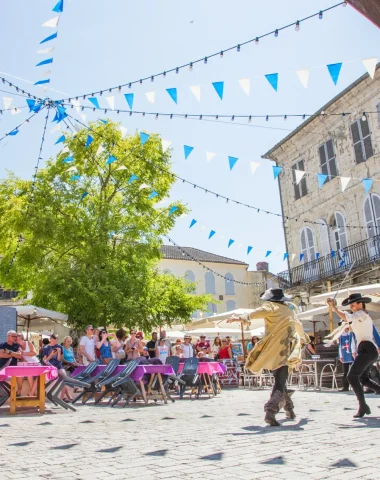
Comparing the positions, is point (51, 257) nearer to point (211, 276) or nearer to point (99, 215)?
point (99, 215)

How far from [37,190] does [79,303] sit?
15.3 feet

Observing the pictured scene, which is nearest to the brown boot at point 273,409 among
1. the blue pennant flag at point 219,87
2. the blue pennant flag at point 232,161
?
the blue pennant flag at point 219,87

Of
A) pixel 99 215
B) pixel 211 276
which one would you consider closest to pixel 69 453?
pixel 99 215

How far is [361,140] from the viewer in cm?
1919

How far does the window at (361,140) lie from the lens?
1884 centimetres

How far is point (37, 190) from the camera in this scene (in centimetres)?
1889

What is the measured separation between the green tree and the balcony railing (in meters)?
6.03

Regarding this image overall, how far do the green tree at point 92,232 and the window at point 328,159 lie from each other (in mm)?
6198

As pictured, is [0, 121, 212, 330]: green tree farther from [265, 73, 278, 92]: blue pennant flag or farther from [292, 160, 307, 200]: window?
[265, 73, 278, 92]: blue pennant flag

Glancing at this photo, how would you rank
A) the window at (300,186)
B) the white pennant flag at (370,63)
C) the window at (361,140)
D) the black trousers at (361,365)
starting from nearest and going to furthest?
the black trousers at (361,365) → the white pennant flag at (370,63) → the window at (361,140) → the window at (300,186)

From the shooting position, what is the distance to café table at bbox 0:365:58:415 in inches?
305

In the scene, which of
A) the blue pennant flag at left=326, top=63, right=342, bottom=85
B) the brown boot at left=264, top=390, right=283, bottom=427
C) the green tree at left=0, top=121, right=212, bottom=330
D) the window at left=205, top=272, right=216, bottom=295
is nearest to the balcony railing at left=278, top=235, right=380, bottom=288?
the green tree at left=0, top=121, right=212, bottom=330

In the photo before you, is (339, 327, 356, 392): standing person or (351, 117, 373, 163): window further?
(351, 117, 373, 163): window

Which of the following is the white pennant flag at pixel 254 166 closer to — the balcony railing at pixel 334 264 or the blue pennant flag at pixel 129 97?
the blue pennant flag at pixel 129 97
